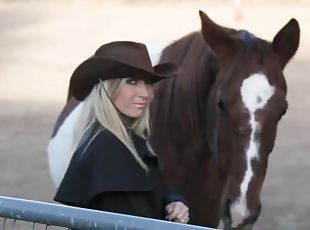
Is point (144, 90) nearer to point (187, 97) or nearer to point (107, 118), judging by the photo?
point (107, 118)

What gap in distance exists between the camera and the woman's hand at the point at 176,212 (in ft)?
10.7

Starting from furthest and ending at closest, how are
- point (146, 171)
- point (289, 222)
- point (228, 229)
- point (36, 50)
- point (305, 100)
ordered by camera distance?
point (36, 50), point (305, 100), point (289, 222), point (228, 229), point (146, 171)

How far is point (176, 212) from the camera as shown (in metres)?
3.27

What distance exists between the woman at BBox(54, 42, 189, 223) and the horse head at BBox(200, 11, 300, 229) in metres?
0.35

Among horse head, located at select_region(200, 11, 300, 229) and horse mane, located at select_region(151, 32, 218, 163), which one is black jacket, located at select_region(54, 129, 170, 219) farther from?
horse mane, located at select_region(151, 32, 218, 163)

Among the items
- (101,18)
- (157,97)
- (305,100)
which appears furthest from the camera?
(101,18)

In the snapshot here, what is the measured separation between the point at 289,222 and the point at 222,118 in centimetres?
298

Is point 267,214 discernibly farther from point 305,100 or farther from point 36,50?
point 36,50

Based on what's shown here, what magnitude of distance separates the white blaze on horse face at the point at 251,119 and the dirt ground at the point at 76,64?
1.65 metres

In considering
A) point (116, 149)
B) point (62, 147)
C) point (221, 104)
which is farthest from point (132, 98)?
point (62, 147)

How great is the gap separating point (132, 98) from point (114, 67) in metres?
0.12

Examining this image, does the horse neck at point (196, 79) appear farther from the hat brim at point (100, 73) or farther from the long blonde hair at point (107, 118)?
the long blonde hair at point (107, 118)

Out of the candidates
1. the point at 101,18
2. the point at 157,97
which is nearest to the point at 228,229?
the point at 157,97

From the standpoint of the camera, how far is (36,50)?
1373 centimetres
